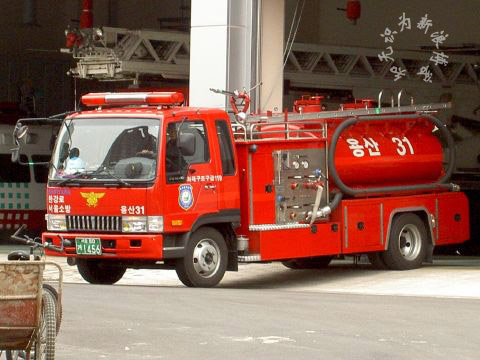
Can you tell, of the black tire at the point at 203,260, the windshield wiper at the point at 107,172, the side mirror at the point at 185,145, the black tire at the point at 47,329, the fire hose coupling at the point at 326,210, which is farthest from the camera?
the fire hose coupling at the point at 326,210

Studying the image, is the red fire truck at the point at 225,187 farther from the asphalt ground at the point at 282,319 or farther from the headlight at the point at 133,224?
the asphalt ground at the point at 282,319

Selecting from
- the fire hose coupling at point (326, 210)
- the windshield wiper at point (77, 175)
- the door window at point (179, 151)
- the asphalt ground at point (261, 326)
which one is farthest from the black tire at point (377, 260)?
the windshield wiper at point (77, 175)

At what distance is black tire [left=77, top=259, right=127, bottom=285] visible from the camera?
18870 millimetres

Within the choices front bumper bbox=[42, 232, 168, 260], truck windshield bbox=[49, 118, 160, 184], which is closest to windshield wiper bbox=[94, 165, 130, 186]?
truck windshield bbox=[49, 118, 160, 184]

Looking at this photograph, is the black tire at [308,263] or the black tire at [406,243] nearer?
the black tire at [406,243]

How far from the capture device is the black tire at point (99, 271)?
1887cm

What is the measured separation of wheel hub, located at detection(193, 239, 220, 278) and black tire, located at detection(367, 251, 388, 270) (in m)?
3.64

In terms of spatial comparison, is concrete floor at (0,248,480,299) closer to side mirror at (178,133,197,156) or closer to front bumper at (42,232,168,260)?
front bumper at (42,232,168,260)

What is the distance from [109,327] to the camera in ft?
41.5

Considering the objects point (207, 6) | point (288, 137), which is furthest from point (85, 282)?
point (207, 6)

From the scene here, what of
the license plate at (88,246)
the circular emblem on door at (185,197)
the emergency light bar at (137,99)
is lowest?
the license plate at (88,246)

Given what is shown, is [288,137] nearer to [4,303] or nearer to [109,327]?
[109,327]

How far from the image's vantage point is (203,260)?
18.0m

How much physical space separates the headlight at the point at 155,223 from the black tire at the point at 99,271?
4.54 ft
